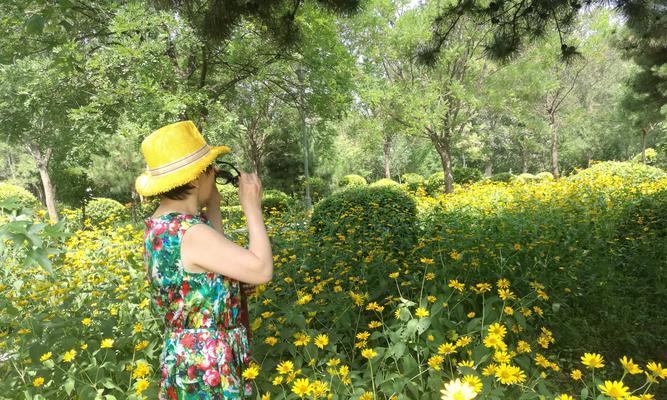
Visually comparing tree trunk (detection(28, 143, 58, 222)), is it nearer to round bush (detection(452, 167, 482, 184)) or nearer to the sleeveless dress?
the sleeveless dress

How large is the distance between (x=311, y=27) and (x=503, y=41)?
3.46 meters

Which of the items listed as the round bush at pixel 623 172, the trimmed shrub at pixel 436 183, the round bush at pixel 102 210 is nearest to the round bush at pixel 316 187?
the trimmed shrub at pixel 436 183

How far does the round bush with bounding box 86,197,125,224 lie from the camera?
37.6ft

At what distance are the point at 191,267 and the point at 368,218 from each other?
4.14 meters

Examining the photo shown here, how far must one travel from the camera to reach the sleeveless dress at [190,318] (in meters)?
1.32

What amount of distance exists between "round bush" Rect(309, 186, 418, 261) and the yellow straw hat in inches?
102

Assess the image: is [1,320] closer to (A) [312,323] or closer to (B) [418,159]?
(A) [312,323]

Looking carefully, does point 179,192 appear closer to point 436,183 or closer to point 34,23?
point 34,23

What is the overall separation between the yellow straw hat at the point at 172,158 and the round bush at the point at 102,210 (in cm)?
1133

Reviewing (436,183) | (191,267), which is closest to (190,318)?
(191,267)

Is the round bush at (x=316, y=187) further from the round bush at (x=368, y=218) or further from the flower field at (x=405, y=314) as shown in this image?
the flower field at (x=405, y=314)

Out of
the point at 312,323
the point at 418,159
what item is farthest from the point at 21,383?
the point at 418,159

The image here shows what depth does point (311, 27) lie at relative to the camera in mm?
6617

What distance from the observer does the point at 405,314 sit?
6.44 feet
